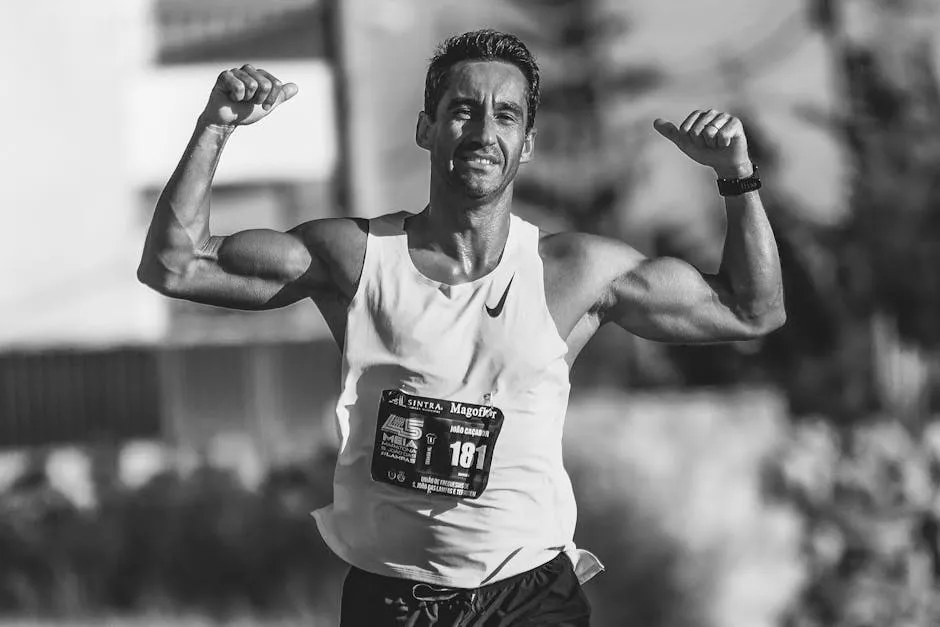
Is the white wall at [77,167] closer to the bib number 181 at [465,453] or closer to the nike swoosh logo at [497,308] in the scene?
the nike swoosh logo at [497,308]

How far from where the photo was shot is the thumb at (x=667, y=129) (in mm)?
3459

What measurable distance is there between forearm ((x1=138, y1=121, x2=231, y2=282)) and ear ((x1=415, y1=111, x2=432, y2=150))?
1.37 feet

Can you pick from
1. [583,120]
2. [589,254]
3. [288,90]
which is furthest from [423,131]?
[583,120]

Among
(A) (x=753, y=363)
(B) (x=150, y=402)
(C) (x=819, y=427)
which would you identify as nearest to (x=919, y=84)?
(A) (x=753, y=363)

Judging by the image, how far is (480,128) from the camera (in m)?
3.29

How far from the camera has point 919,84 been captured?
17.1 meters

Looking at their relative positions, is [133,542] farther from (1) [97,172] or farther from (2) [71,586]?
(1) [97,172]

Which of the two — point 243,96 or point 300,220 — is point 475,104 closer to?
point 243,96

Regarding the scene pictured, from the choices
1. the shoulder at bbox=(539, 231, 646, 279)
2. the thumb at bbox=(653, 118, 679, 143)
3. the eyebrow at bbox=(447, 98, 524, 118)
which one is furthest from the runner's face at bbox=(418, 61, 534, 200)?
the thumb at bbox=(653, 118, 679, 143)

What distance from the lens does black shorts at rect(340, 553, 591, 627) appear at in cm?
338

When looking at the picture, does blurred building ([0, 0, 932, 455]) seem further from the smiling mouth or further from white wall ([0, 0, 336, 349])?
the smiling mouth

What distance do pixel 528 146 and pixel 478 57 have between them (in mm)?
220

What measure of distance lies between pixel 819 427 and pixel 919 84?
10.3 metres

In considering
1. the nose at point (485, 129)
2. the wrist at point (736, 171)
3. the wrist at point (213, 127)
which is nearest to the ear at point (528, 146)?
the nose at point (485, 129)
